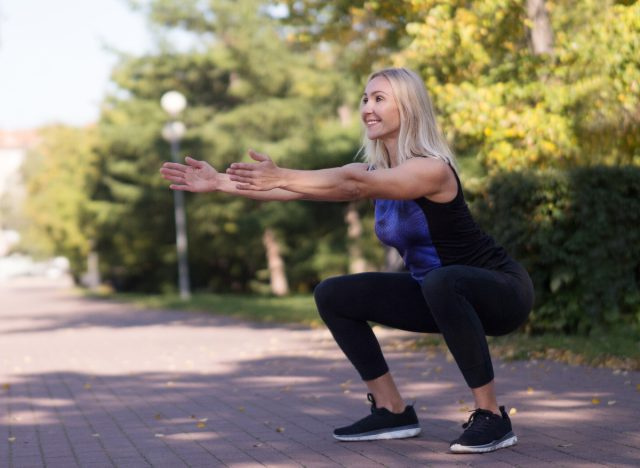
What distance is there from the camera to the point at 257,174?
3893 millimetres

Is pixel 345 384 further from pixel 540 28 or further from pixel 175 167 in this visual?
pixel 540 28

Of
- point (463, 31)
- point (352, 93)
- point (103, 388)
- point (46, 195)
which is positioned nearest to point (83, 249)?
point (46, 195)

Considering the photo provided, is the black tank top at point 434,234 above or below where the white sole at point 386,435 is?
above

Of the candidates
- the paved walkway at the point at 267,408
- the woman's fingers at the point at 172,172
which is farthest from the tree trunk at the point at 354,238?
the woman's fingers at the point at 172,172

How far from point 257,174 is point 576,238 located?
6.24m

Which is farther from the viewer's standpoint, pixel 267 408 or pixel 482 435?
pixel 267 408

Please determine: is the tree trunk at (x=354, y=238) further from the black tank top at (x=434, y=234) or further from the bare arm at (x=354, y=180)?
the bare arm at (x=354, y=180)

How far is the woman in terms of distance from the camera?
14.5 feet

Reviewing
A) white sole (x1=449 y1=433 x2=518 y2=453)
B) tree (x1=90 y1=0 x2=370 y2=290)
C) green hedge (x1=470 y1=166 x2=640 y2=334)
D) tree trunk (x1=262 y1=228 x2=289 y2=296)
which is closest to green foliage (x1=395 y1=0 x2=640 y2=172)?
green hedge (x1=470 y1=166 x2=640 y2=334)

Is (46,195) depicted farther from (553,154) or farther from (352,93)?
(553,154)

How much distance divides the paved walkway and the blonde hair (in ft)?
4.07

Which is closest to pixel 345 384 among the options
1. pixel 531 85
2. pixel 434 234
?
pixel 434 234

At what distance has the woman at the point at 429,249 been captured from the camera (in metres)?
4.42

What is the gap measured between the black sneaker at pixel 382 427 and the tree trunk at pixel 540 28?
27.1 feet
